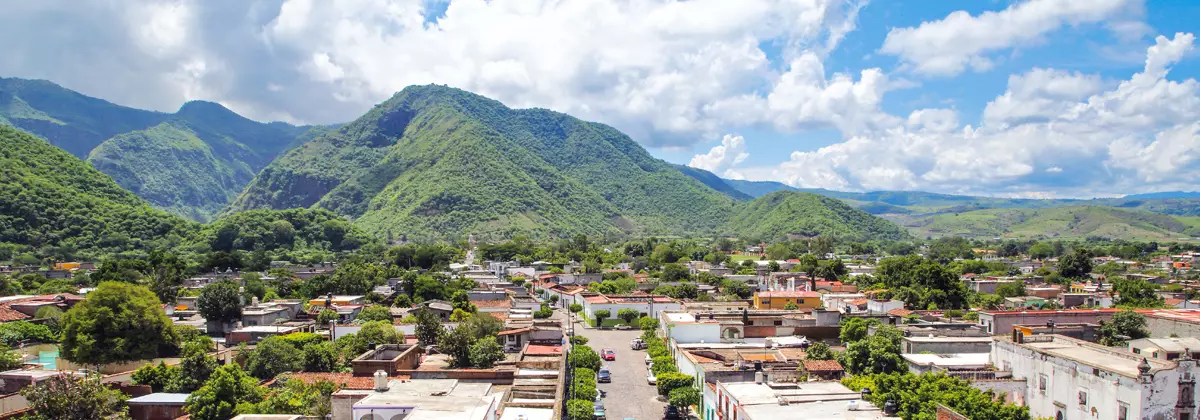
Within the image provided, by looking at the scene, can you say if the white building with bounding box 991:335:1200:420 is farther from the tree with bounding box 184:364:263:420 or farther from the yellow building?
the yellow building

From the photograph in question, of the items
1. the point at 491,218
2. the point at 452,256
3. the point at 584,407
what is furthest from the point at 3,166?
the point at 584,407

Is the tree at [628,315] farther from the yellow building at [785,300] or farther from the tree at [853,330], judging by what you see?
the tree at [853,330]

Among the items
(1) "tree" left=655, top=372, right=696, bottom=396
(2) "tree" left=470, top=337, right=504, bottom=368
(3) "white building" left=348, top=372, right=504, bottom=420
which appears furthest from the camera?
(1) "tree" left=655, top=372, right=696, bottom=396

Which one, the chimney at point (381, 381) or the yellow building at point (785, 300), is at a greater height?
the chimney at point (381, 381)

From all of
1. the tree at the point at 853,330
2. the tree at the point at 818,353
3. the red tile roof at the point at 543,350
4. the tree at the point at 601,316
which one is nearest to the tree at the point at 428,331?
the red tile roof at the point at 543,350

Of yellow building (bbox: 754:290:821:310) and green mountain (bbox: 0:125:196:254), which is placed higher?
green mountain (bbox: 0:125:196:254)

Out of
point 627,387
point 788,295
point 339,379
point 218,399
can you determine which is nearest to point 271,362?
point 339,379

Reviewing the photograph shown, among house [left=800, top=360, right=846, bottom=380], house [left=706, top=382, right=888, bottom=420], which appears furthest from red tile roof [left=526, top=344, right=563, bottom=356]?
house [left=800, top=360, right=846, bottom=380]
